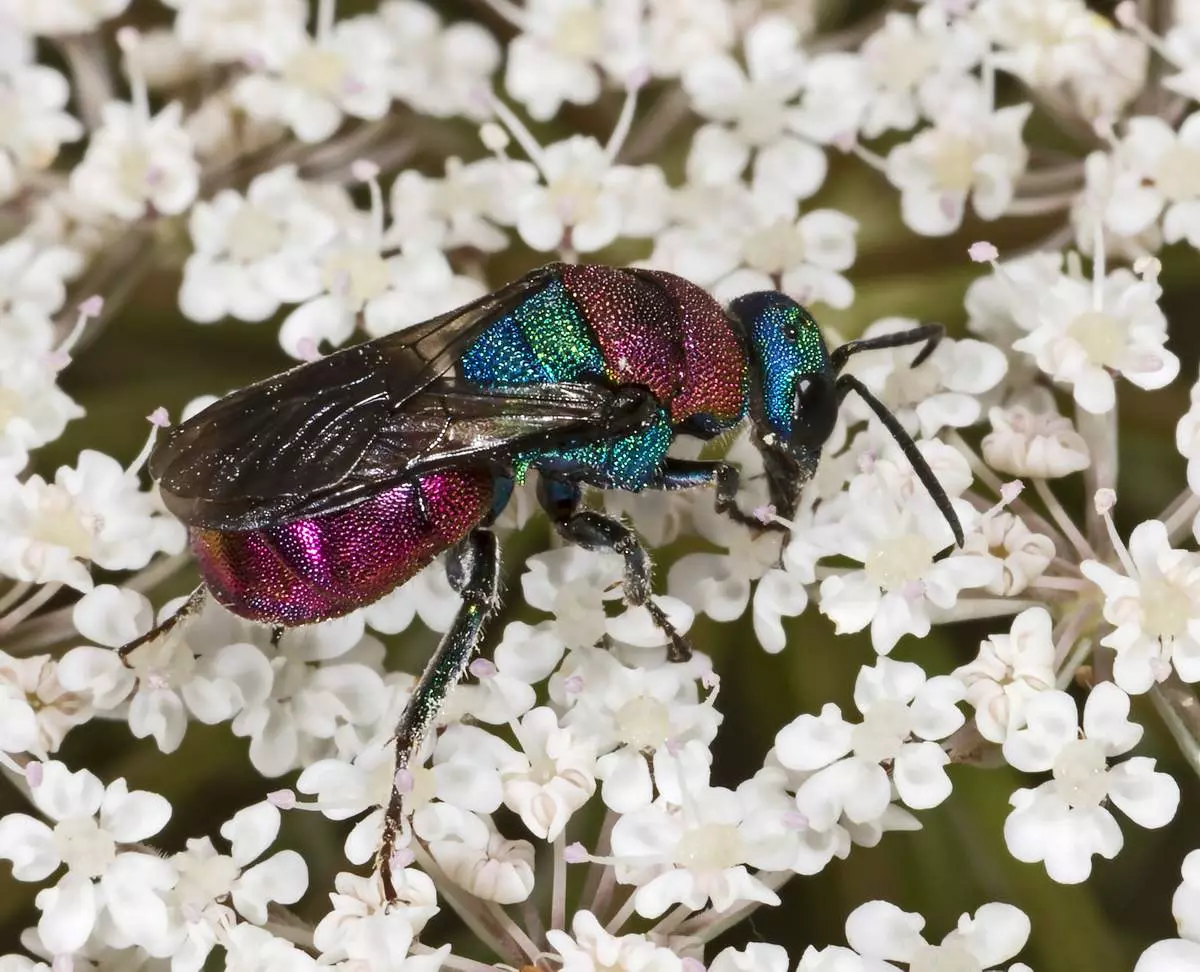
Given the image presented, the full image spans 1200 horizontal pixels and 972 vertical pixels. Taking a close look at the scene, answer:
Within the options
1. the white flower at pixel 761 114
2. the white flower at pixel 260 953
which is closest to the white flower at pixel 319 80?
the white flower at pixel 761 114

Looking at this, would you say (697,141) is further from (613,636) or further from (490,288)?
(613,636)

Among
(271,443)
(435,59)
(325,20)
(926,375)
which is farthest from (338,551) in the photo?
(435,59)

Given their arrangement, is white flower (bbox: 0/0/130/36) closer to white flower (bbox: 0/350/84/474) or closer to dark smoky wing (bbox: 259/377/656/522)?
white flower (bbox: 0/350/84/474)

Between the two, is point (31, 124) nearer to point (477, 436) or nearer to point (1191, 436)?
point (477, 436)

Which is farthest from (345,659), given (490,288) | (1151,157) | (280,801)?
(1151,157)

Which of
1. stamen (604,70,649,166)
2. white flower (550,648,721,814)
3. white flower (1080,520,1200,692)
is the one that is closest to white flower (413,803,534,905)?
white flower (550,648,721,814)

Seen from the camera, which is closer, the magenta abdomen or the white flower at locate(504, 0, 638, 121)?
the magenta abdomen
